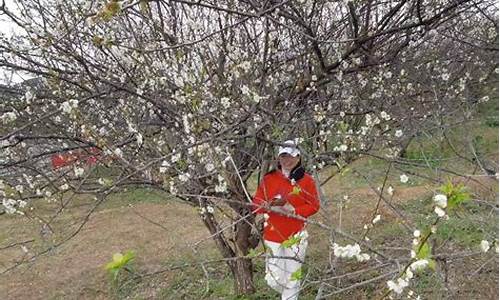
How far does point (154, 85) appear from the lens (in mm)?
4207

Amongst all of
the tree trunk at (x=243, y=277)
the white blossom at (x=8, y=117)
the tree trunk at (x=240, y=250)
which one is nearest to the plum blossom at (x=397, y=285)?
the tree trunk at (x=240, y=250)

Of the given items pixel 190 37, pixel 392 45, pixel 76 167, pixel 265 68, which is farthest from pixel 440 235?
pixel 76 167

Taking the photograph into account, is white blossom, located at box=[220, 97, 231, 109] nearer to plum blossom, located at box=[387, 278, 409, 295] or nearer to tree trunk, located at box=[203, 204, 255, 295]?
tree trunk, located at box=[203, 204, 255, 295]

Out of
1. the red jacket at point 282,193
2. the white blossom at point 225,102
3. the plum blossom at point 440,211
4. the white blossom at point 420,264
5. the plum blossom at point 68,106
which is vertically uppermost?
the plum blossom at point 68,106

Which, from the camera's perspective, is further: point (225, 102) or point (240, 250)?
point (240, 250)

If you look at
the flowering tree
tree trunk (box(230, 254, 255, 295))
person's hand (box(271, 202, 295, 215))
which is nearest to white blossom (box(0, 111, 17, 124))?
the flowering tree

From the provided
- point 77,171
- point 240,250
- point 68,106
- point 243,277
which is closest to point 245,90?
point 68,106

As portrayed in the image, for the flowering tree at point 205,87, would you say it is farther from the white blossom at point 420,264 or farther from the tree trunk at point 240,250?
the white blossom at point 420,264

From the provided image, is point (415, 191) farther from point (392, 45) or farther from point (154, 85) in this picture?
point (154, 85)

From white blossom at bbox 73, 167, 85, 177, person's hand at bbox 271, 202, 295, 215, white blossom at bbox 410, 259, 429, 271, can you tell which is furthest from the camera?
white blossom at bbox 73, 167, 85, 177

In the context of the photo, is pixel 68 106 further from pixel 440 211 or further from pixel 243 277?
pixel 243 277

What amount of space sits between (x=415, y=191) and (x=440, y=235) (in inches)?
131

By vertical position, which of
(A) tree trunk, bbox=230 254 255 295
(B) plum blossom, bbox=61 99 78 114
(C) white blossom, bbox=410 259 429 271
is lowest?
(A) tree trunk, bbox=230 254 255 295

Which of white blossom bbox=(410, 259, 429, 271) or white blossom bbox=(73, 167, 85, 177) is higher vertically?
white blossom bbox=(73, 167, 85, 177)
